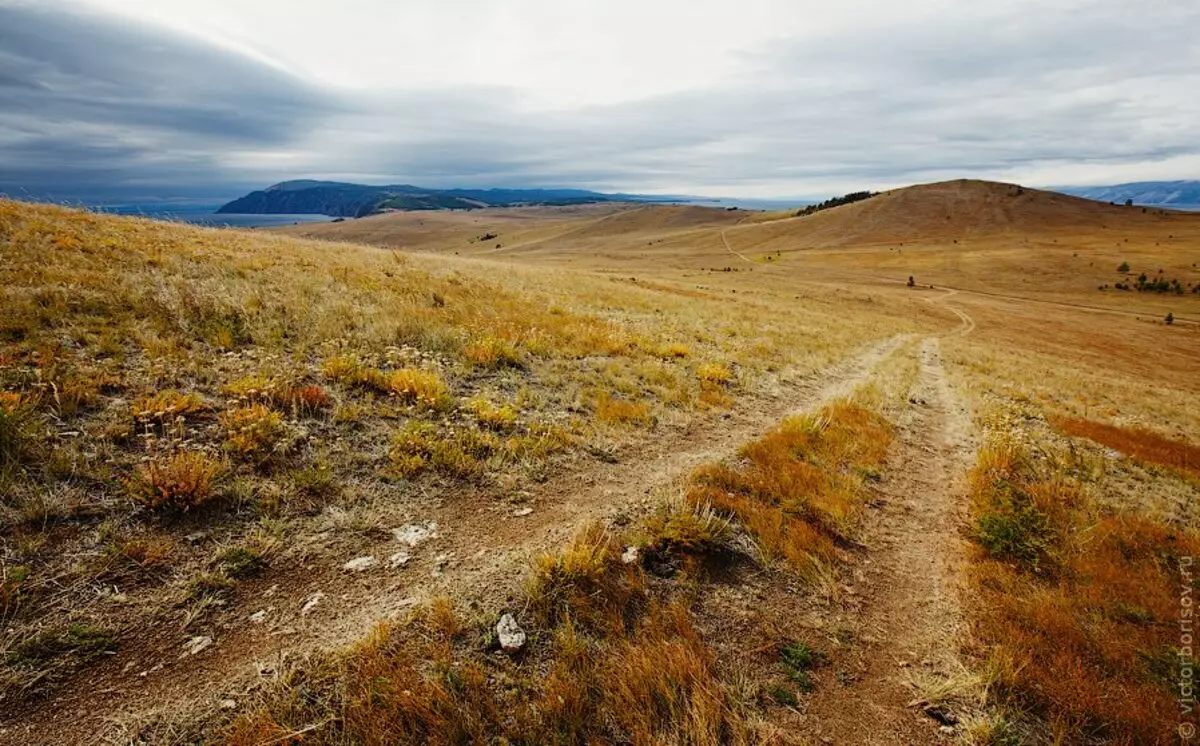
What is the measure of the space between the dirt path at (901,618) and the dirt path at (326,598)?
9.67ft

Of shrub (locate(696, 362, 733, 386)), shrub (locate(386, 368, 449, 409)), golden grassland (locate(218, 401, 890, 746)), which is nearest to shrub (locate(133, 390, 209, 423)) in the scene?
shrub (locate(386, 368, 449, 409))

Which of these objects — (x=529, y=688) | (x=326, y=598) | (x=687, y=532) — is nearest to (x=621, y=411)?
(x=687, y=532)

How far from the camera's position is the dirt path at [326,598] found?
137 inches

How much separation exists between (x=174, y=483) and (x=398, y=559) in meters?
2.56

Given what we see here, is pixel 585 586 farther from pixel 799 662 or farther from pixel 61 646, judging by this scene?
pixel 61 646

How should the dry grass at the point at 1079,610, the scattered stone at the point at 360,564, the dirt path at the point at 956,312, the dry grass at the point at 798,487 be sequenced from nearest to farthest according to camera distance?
the dry grass at the point at 1079,610 < the scattered stone at the point at 360,564 < the dry grass at the point at 798,487 < the dirt path at the point at 956,312

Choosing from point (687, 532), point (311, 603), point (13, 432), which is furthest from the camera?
point (687, 532)

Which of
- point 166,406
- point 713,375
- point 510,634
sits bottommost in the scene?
point 713,375

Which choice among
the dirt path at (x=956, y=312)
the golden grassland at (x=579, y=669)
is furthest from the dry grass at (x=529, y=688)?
the dirt path at (x=956, y=312)

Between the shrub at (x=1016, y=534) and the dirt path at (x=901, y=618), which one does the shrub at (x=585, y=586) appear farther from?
the shrub at (x=1016, y=534)

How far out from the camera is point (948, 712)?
4.33m

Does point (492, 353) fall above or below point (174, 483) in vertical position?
above

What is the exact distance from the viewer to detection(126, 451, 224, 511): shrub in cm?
529

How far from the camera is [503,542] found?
587 cm
